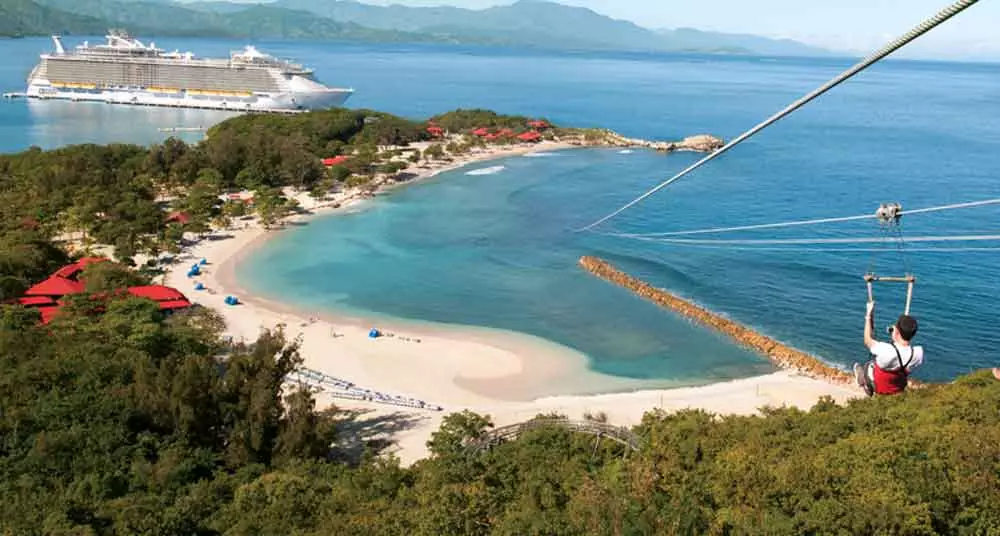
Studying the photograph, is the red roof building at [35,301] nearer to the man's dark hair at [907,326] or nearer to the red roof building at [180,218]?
the red roof building at [180,218]

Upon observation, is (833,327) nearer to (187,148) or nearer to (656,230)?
(656,230)

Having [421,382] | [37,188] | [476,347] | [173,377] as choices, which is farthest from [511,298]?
[37,188]

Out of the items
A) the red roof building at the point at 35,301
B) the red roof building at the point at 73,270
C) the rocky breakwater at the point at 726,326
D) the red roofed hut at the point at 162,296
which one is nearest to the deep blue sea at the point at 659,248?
the rocky breakwater at the point at 726,326

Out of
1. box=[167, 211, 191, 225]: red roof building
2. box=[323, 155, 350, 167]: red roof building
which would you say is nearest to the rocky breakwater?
box=[167, 211, 191, 225]: red roof building

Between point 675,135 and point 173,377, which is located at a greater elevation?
point 675,135

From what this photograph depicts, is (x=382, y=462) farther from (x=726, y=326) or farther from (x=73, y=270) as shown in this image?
(x=73, y=270)

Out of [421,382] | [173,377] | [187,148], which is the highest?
[187,148]

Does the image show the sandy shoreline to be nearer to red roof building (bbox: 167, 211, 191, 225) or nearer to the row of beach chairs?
the row of beach chairs
